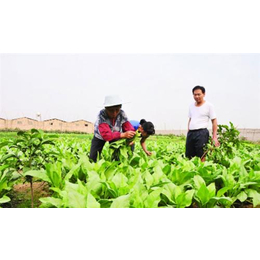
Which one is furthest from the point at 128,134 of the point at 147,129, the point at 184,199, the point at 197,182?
the point at 184,199

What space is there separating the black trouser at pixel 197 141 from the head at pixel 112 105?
1.69 metres

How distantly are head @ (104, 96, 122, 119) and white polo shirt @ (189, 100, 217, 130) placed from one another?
162 cm

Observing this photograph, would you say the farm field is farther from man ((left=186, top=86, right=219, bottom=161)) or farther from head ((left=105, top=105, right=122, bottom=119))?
man ((left=186, top=86, right=219, bottom=161))

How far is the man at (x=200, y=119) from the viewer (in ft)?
14.3

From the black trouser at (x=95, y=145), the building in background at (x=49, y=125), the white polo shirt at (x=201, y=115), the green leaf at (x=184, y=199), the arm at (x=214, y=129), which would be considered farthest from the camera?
the building in background at (x=49, y=125)

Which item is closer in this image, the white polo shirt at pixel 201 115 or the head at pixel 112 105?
the head at pixel 112 105

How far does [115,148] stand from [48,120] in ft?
33.6

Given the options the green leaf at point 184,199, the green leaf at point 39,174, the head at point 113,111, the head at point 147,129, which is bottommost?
the green leaf at point 184,199

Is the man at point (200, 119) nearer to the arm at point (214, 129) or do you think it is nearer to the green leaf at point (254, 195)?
the arm at point (214, 129)

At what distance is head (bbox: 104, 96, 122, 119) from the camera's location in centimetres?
312

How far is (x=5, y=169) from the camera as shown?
242cm

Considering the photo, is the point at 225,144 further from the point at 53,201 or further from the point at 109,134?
the point at 53,201

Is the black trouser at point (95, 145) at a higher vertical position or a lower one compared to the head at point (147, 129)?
lower

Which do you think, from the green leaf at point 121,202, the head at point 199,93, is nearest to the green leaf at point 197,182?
the green leaf at point 121,202
